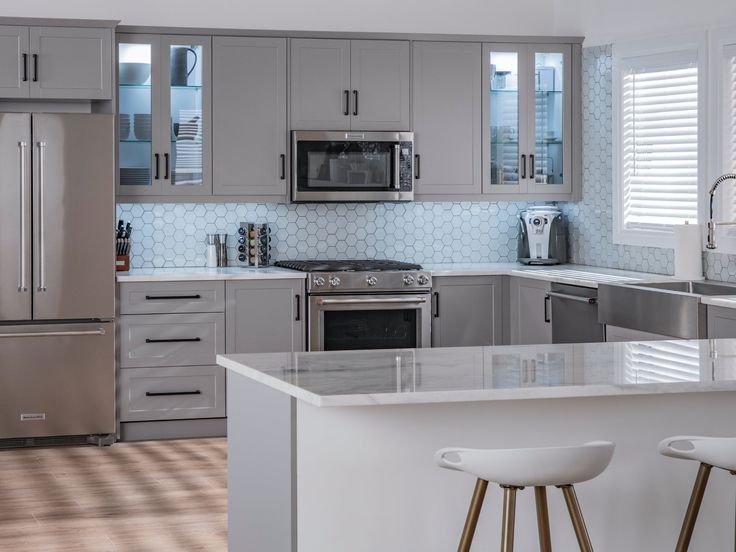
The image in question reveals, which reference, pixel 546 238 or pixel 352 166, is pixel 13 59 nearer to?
pixel 352 166

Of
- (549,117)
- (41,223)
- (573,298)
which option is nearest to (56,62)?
(41,223)

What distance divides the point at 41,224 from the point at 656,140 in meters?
3.33

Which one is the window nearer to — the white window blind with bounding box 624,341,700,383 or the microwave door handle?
the microwave door handle

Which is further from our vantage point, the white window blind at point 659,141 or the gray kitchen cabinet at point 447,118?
the gray kitchen cabinet at point 447,118

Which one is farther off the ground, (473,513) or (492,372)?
(492,372)

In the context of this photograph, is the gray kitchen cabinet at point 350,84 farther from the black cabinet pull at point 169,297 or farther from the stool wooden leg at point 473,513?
the stool wooden leg at point 473,513

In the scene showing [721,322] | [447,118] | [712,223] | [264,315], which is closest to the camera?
[721,322]

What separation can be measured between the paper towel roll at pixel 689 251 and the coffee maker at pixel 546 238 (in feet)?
4.25

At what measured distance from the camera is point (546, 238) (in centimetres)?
672

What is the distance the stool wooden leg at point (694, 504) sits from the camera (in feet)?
8.89

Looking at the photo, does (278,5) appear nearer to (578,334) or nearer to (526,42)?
(526,42)

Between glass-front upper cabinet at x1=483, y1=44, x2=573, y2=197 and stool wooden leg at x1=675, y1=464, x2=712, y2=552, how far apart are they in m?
3.95

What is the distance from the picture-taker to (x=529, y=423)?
9.41ft

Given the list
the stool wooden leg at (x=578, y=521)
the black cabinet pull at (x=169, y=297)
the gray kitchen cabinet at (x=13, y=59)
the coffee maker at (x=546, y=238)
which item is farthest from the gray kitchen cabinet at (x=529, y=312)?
the stool wooden leg at (x=578, y=521)
